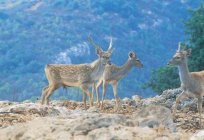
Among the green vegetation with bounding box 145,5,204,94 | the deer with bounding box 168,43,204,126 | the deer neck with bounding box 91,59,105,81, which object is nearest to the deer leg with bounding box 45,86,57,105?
the deer neck with bounding box 91,59,105,81

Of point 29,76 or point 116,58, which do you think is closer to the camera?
point 29,76

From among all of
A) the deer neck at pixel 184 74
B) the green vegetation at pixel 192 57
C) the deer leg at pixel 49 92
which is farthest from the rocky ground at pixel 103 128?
the green vegetation at pixel 192 57

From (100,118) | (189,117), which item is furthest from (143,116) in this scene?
(189,117)

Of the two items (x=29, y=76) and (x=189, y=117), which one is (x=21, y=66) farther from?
(x=189, y=117)

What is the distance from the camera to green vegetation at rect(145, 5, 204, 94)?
122 ft

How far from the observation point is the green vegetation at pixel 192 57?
37219mm

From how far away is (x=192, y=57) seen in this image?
37531 mm

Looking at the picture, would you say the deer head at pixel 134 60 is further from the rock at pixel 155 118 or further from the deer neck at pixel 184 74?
the rock at pixel 155 118

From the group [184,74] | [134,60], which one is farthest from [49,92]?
[134,60]

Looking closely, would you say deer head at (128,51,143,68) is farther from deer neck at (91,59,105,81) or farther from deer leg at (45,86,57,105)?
deer leg at (45,86,57,105)

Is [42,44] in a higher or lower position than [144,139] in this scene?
higher

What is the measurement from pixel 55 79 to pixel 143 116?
920 cm

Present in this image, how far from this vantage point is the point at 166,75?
41.2 m

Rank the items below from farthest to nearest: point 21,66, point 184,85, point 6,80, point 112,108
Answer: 1. point 21,66
2. point 6,80
3. point 112,108
4. point 184,85
